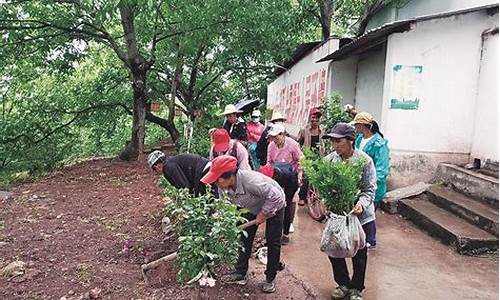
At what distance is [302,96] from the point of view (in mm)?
12383

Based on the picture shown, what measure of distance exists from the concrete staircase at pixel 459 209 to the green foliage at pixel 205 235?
3.17 metres

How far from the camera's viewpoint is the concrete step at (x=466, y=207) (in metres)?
5.37

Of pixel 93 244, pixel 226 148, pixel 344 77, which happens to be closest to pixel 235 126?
pixel 226 148

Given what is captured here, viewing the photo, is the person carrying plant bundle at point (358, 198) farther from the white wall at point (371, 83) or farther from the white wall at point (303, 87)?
the white wall at point (303, 87)

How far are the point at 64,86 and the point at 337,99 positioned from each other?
940 cm

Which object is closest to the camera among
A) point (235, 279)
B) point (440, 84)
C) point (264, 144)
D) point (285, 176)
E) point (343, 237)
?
point (343, 237)

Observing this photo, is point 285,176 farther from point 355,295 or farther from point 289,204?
point 355,295

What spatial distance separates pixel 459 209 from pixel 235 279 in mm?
3489

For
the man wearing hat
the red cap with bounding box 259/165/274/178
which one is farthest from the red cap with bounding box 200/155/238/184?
the man wearing hat

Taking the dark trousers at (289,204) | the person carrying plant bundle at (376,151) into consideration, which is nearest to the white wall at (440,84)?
the person carrying plant bundle at (376,151)

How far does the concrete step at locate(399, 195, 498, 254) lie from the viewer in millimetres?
5059

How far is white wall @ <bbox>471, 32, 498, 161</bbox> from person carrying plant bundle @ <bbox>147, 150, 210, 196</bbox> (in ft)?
15.3

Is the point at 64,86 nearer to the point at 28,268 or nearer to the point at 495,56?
the point at 28,268

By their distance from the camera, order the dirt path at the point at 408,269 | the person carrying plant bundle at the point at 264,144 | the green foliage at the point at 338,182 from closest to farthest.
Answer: the green foliage at the point at 338,182
the dirt path at the point at 408,269
the person carrying plant bundle at the point at 264,144
